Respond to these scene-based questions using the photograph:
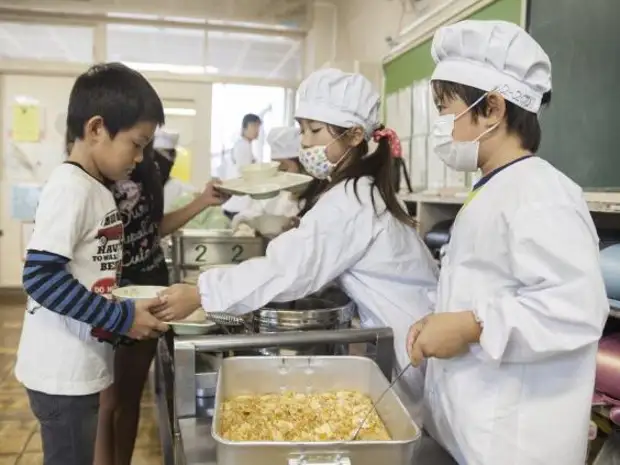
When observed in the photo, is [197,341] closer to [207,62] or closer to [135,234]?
[135,234]

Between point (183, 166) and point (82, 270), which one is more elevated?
point (183, 166)

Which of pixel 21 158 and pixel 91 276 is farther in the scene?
pixel 21 158

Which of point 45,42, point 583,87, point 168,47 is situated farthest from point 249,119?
point 583,87

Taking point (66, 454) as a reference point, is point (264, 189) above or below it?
above

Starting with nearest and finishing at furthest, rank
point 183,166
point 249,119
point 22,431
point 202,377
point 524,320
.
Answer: point 524,320 < point 202,377 < point 22,431 < point 249,119 < point 183,166

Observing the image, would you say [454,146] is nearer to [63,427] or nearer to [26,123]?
[63,427]

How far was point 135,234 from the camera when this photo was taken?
1.63 m

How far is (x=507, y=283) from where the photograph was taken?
82 centimetres

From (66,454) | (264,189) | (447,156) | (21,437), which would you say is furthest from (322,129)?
(21,437)

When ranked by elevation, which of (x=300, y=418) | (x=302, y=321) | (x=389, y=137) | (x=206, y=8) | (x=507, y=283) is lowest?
(x=300, y=418)

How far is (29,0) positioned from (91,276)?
4.19 metres

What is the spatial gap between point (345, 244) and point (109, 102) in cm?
55

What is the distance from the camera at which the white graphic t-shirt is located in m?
1.08

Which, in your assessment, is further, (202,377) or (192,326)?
(192,326)
